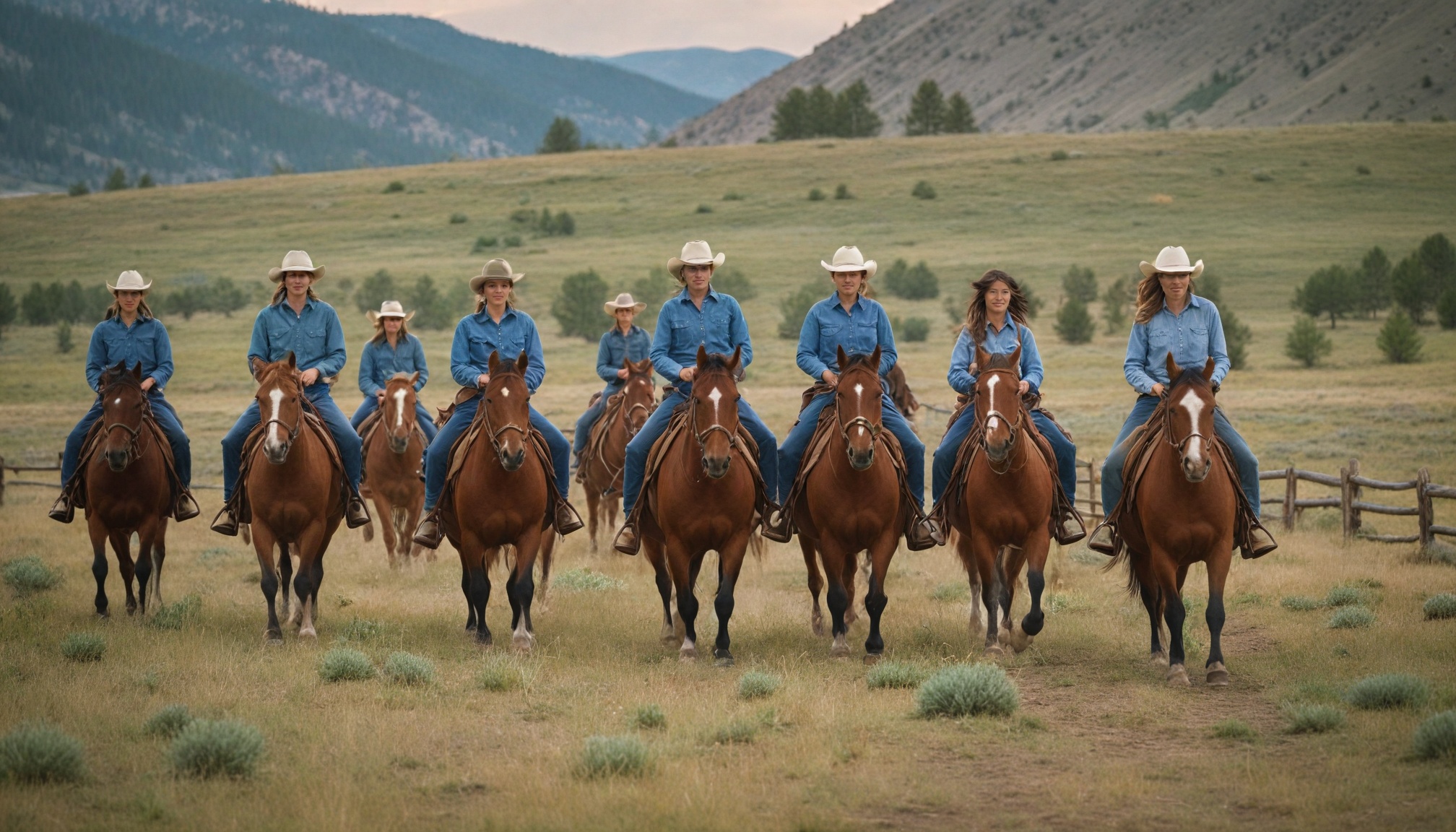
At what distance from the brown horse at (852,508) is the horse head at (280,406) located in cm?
430

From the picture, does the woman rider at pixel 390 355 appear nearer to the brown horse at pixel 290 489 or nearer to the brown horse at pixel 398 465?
the brown horse at pixel 398 465

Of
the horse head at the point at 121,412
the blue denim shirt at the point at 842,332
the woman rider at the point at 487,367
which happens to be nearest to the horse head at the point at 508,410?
the woman rider at the point at 487,367

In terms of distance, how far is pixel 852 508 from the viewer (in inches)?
405

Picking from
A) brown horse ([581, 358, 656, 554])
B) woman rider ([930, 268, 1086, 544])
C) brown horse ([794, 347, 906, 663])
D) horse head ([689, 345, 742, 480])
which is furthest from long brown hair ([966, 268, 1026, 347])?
brown horse ([581, 358, 656, 554])

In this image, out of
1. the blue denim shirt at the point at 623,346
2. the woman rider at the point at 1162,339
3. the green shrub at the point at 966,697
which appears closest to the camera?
the green shrub at the point at 966,697

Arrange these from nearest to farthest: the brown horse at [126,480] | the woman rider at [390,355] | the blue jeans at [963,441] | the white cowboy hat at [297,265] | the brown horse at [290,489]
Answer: the brown horse at [290,489] → the blue jeans at [963,441] → the brown horse at [126,480] → the white cowboy hat at [297,265] → the woman rider at [390,355]

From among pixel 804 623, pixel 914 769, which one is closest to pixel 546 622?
pixel 804 623

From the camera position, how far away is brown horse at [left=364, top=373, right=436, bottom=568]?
48.9 ft

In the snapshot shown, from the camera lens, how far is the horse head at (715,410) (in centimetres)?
959

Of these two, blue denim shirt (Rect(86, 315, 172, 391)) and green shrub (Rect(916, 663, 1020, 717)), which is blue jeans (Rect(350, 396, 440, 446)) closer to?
blue denim shirt (Rect(86, 315, 172, 391))

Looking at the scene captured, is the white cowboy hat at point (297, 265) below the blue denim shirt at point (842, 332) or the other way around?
the other way around

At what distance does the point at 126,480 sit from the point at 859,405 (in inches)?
268

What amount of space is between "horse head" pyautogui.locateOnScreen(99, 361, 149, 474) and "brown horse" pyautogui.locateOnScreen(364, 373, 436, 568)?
11.7 ft

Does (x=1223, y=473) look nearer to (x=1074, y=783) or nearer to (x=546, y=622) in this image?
(x=1074, y=783)
